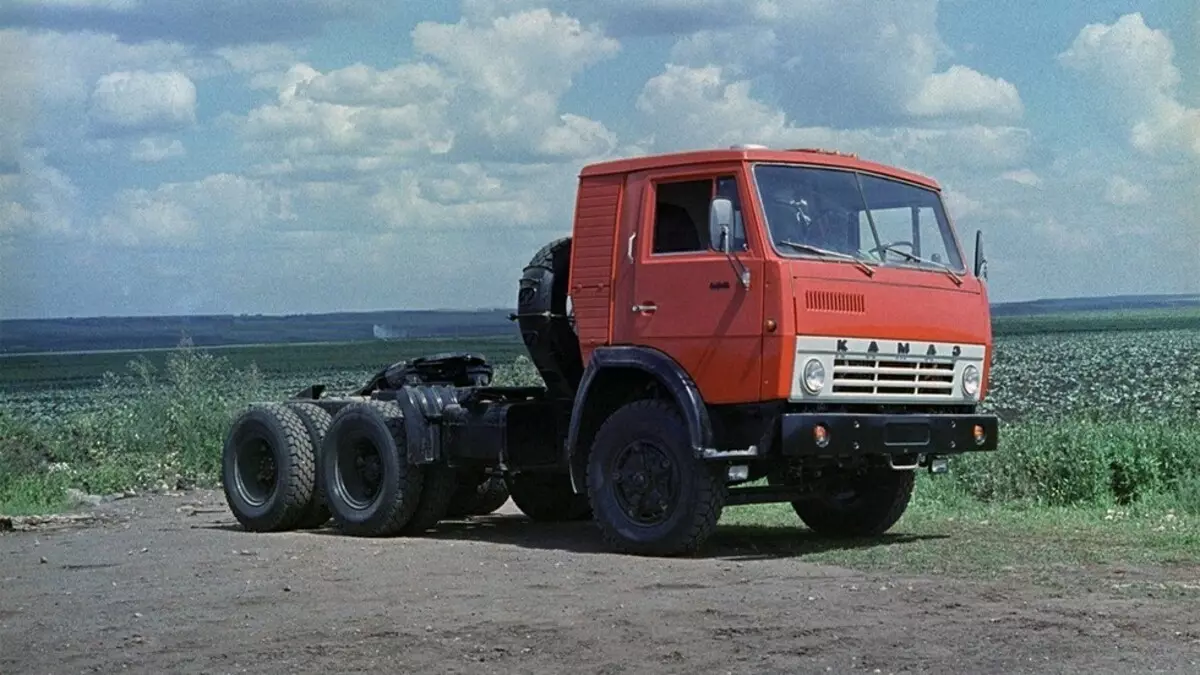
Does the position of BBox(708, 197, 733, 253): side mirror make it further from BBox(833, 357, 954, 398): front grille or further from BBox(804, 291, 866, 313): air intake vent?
BBox(833, 357, 954, 398): front grille

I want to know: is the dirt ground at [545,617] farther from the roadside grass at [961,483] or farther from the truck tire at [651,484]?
the roadside grass at [961,483]

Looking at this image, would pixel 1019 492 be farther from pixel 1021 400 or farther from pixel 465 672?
pixel 1021 400

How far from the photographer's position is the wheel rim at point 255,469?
17703mm

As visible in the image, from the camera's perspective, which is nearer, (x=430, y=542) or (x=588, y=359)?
(x=588, y=359)

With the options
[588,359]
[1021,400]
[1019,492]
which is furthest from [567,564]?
[1021,400]

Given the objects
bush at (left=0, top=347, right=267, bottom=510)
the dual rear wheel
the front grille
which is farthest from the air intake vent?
bush at (left=0, top=347, right=267, bottom=510)

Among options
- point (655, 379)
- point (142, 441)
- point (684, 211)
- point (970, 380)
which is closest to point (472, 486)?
point (655, 379)

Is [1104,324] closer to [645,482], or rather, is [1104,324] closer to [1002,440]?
[1002,440]

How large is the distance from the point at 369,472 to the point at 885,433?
5.09m

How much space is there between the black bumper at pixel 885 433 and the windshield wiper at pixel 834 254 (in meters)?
1.07

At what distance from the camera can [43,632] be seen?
431 inches

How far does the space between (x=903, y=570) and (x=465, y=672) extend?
4398 mm

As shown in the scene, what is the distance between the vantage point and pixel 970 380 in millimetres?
14734

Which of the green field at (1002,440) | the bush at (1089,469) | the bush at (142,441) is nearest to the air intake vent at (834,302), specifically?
the green field at (1002,440)
